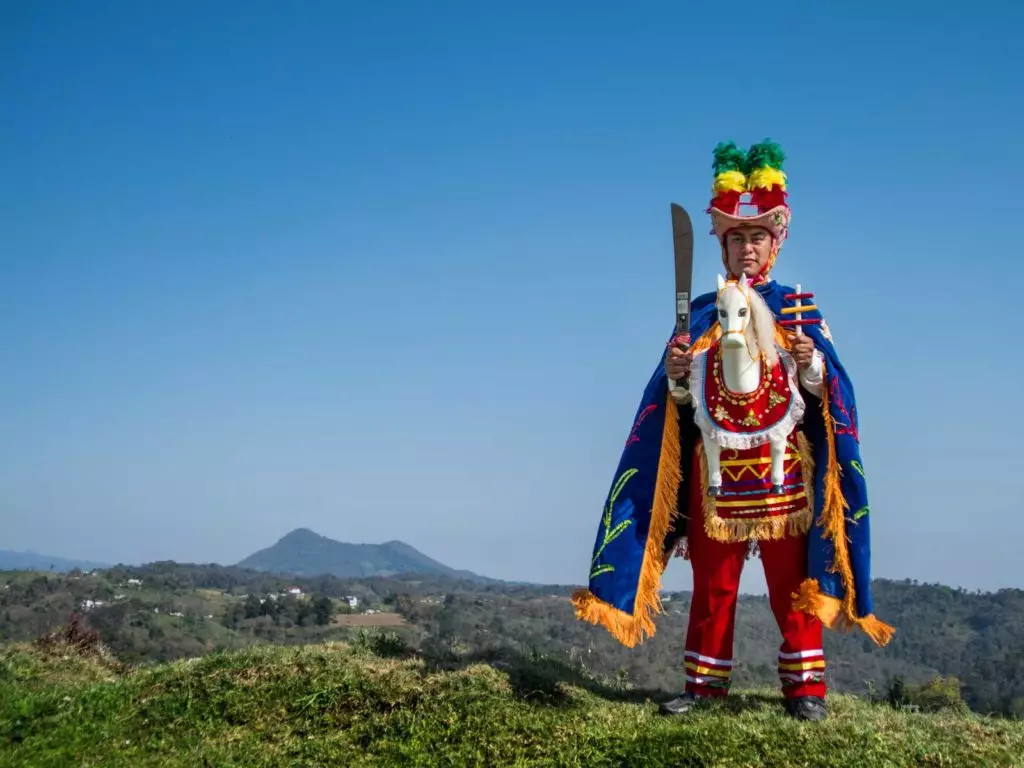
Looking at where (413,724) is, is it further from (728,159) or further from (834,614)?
(728,159)

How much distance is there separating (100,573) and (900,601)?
2818cm

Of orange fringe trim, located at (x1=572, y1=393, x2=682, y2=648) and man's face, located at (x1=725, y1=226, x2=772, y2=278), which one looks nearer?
orange fringe trim, located at (x1=572, y1=393, x2=682, y2=648)

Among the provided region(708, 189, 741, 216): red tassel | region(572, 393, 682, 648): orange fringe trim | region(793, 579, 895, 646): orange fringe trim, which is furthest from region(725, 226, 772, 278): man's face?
region(793, 579, 895, 646): orange fringe trim

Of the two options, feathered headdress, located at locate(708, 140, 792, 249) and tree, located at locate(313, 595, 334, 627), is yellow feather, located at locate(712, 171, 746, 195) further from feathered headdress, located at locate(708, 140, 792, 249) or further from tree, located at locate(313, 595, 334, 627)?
tree, located at locate(313, 595, 334, 627)

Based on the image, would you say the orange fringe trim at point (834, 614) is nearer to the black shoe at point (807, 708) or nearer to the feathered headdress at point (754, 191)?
the black shoe at point (807, 708)

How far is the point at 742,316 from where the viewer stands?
5754 mm

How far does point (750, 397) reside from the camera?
19.9ft

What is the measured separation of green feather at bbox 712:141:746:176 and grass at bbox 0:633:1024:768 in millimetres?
3661

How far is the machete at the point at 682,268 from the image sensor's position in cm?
618

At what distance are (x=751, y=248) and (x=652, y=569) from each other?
2322 millimetres

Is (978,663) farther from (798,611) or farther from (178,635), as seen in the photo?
(798,611)

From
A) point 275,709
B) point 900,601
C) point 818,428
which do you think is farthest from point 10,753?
point 900,601

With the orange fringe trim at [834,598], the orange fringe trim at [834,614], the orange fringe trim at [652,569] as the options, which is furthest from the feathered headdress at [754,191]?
the orange fringe trim at [834,614]

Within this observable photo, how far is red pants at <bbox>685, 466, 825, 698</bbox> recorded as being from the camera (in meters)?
6.04
